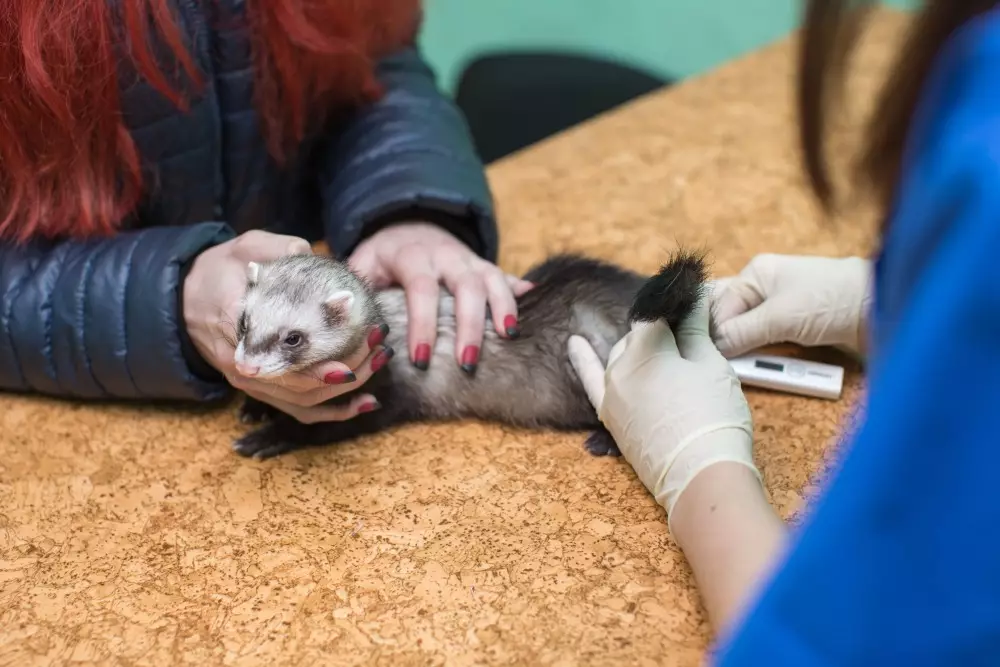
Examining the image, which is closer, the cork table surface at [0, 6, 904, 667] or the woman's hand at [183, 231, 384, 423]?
the cork table surface at [0, 6, 904, 667]

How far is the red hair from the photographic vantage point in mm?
827

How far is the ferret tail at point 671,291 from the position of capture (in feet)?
2.54

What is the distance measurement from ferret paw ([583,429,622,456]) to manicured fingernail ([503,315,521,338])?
15 cm

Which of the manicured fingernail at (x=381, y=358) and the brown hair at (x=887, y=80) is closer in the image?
the brown hair at (x=887, y=80)

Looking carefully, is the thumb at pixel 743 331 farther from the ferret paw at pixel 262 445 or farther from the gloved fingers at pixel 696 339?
the ferret paw at pixel 262 445

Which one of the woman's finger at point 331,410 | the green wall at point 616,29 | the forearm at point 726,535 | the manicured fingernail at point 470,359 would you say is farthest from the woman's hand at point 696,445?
the green wall at point 616,29

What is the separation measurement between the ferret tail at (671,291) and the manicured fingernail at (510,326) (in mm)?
199


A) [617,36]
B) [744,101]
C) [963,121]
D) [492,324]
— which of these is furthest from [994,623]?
[617,36]

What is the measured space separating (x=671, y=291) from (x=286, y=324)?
0.40 m

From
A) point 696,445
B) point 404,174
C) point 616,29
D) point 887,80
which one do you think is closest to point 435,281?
point 404,174

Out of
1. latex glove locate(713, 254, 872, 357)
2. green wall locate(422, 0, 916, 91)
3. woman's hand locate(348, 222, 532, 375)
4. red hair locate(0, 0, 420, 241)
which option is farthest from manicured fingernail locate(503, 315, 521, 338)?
green wall locate(422, 0, 916, 91)

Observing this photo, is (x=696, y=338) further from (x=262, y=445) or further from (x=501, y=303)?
(x=262, y=445)

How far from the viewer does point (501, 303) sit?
0.99 m

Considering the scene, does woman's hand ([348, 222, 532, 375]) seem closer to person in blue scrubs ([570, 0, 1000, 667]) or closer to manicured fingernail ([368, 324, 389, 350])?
manicured fingernail ([368, 324, 389, 350])
